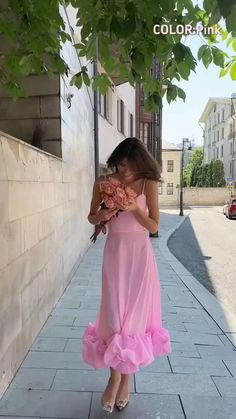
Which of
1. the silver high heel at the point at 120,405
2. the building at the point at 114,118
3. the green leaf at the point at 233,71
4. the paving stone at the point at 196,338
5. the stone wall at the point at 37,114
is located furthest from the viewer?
the building at the point at 114,118

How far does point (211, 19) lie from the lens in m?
1.98

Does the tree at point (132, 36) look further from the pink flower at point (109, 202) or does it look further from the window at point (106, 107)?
the window at point (106, 107)

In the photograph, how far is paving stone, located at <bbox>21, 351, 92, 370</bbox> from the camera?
11.7ft

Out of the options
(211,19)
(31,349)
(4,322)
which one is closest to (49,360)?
(31,349)

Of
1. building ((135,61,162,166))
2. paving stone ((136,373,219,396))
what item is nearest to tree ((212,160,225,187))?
building ((135,61,162,166))

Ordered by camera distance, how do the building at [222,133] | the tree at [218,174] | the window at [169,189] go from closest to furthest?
the building at [222,133], the window at [169,189], the tree at [218,174]

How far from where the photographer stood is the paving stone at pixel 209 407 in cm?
286

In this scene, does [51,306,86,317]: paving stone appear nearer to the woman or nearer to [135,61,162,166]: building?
the woman

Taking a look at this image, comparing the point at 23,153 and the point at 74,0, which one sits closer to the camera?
the point at 74,0

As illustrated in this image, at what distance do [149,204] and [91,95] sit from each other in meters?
8.78

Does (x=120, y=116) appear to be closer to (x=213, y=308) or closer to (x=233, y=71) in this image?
(x=213, y=308)

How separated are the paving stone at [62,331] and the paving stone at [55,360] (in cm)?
46

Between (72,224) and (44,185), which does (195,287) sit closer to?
(72,224)

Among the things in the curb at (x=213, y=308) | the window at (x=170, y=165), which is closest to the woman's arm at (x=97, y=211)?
the curb at (x=213, y=308)
